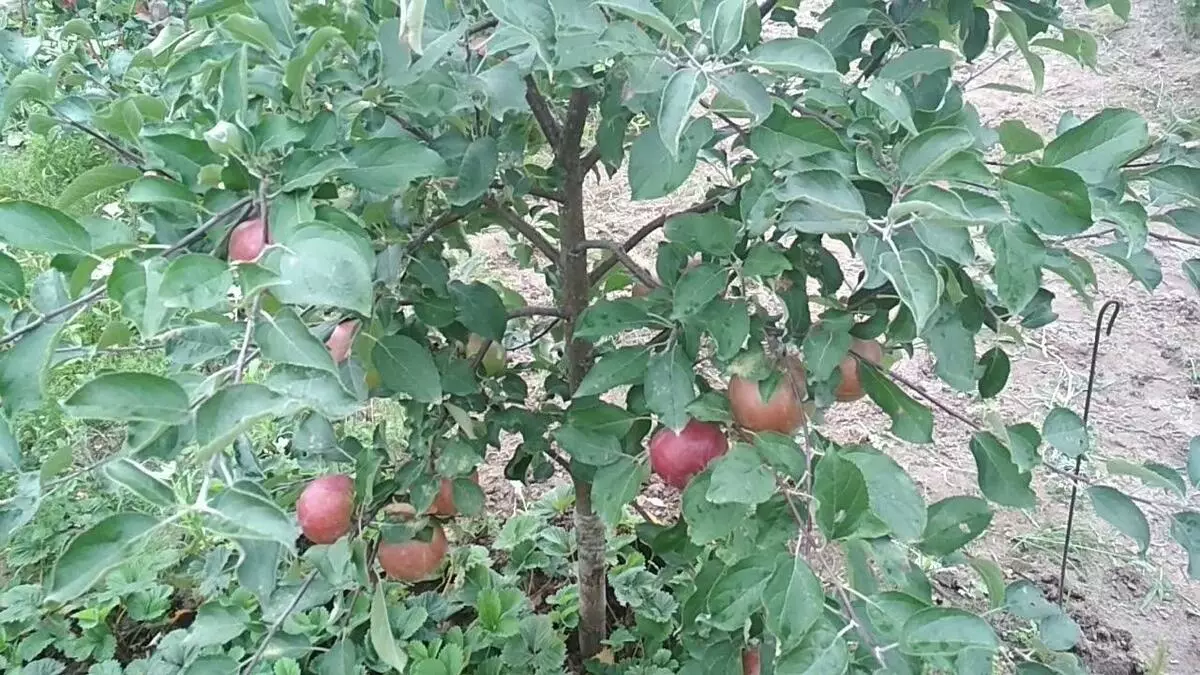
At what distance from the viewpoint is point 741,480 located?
86cm

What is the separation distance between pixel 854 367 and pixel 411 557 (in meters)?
0.58

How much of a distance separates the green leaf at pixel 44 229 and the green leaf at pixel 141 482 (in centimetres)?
23

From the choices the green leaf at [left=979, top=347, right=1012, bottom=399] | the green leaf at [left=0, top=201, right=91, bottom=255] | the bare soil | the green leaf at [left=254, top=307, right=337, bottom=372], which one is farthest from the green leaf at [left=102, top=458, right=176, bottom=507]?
the bare soil

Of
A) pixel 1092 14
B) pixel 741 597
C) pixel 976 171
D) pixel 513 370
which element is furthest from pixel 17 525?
pixel 1092 14

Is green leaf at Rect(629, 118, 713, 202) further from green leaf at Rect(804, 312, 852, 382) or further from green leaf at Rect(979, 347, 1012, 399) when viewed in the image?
green leaf at Rect(979, 347, 1012, 399)

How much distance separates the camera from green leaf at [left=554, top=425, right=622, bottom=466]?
110cm

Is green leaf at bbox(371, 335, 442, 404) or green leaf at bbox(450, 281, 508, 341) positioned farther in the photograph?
green leaf at bbox(450, 281, 508, 341)

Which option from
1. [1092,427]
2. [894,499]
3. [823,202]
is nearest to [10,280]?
[823,202]

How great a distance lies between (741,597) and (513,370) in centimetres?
69

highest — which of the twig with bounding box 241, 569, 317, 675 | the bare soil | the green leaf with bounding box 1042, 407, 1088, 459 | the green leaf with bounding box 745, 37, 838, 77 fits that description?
the green leaf with bounding box 745, 37, 838, 77

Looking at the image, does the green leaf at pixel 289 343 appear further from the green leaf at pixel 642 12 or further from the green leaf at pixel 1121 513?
the green leaf at pixel 1121 513

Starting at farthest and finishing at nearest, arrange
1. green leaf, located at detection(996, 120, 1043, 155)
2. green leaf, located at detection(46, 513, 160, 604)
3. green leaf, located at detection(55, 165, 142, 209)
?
1. green leaf, located at detection(996, 120, 1043, 155)
2. green leaf, located at detection(55, 165, 142, 209)
3. green leaf, located at detection(46, 513, 160, 604)

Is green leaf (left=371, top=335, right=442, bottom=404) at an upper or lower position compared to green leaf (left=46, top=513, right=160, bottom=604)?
lower

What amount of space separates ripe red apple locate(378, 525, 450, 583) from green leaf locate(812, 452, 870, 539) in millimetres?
614
